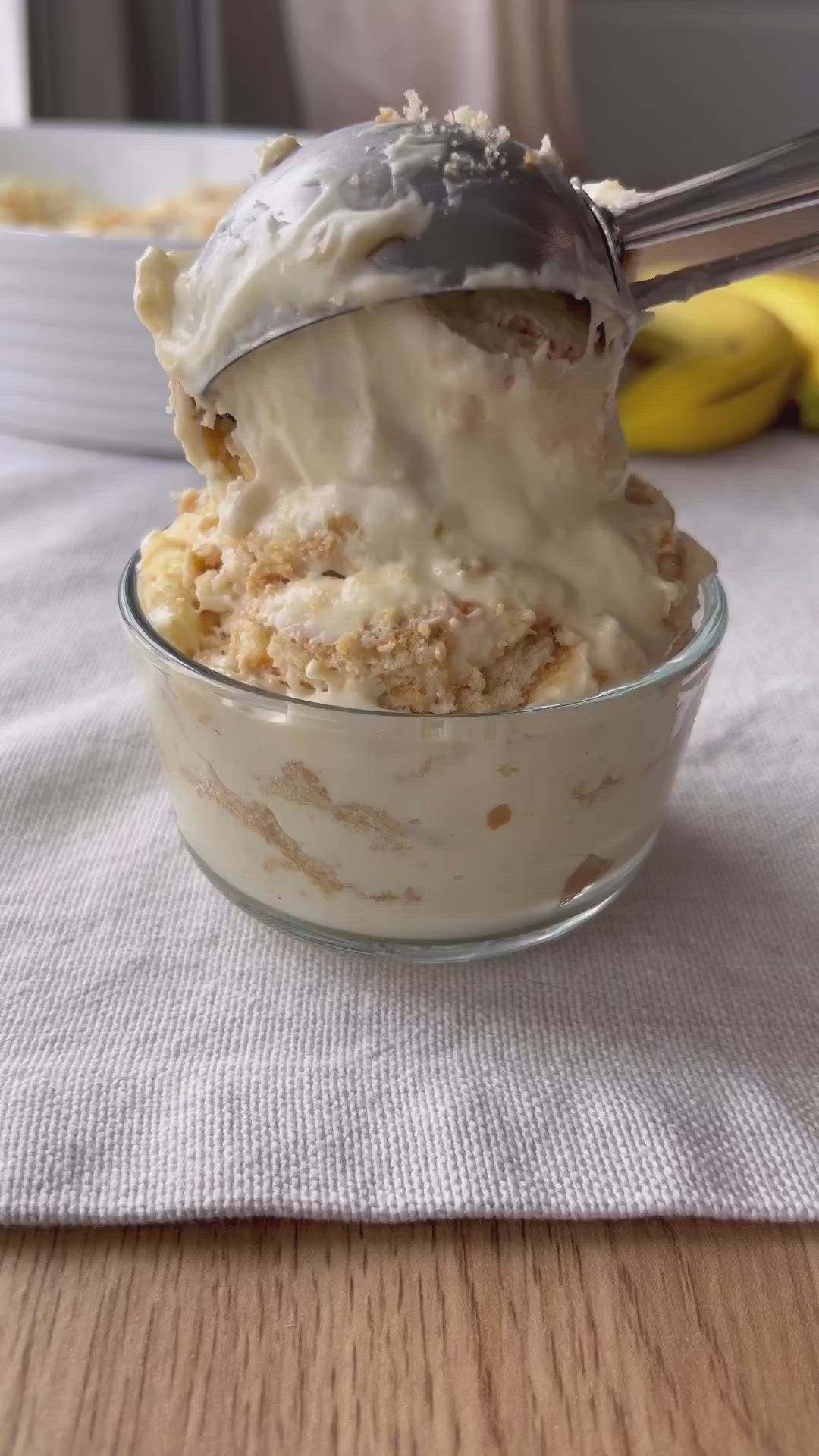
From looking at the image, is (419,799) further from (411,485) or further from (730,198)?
(730,198)

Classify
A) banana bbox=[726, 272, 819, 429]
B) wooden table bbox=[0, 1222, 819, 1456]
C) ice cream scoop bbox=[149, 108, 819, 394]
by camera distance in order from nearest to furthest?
wooden table bbox=[0, 1222, 819, 1456]
ice cream scoop bbox=[149, 108, 819, 394]
banana bbox=[726, 272, 819, 429]

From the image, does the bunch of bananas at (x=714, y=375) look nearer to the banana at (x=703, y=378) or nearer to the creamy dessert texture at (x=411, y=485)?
the banana at (x=703, y=378)

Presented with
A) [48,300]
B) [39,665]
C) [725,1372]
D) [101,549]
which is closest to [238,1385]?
[725,1372]

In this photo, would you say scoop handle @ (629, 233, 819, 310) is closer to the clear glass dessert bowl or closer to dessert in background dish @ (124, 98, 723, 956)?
dessert in background dish @ (124, 98, 723, 956)

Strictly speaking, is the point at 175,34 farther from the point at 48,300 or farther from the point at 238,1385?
the point at 238,1385

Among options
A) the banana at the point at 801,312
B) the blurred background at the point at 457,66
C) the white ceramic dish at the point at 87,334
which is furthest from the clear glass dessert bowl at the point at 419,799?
the blurred background at the point at 457,66

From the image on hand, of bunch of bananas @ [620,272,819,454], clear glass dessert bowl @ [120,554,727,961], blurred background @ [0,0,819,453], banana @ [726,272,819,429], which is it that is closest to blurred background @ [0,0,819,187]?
blurred background @ [0,0,819,453]

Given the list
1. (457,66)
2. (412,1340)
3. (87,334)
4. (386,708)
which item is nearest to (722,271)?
(386,708)
